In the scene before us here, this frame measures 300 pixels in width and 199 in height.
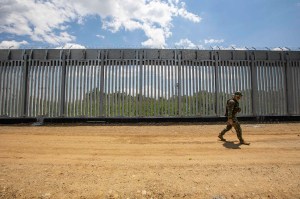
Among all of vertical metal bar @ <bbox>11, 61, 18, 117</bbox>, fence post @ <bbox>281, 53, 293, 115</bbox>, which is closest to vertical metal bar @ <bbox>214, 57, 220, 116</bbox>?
fence post @ <bbox>281, 53, 293, 115</bbox>

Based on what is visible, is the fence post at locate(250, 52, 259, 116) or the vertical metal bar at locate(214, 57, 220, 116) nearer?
the vertical metal bar at locate(214, 57, 220, 116)

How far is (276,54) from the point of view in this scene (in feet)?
44.8

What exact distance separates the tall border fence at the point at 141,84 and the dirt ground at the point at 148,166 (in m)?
3.58

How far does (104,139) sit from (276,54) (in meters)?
10.2

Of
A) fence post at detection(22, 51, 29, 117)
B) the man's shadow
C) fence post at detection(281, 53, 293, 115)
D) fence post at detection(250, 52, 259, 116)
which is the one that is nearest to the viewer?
→ the man's shadow

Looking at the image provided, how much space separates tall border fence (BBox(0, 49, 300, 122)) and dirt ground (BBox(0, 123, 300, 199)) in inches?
141

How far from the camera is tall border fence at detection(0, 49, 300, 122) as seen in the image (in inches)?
503

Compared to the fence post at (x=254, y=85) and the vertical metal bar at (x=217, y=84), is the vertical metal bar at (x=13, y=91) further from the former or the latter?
the fence post at (x=254, y=85)

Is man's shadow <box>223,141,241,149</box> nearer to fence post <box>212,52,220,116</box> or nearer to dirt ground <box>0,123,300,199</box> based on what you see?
dirt ground <box>0,123,300,199</box>

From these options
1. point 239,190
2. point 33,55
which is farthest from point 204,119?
point 33,55

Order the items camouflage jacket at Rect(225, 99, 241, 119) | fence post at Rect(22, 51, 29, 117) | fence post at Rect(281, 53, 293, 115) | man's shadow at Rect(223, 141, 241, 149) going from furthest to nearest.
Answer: fence post at Rect(281, 53, 293, 115)
fence post at Rect(22, 51, 29, 117)
camouflage jacket at Rect(225, 99, 241, 119)
man's shadow at Rect(223, 141, 241, 149)

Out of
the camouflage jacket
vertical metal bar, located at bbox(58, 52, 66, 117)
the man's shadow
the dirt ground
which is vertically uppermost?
vertical metal bar, located at bbox(58, 52, 66, 117)

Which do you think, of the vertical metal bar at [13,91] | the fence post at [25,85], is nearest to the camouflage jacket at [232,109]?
the fence post at [25,85]

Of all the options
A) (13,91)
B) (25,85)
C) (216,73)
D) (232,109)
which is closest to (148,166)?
(232,109)
